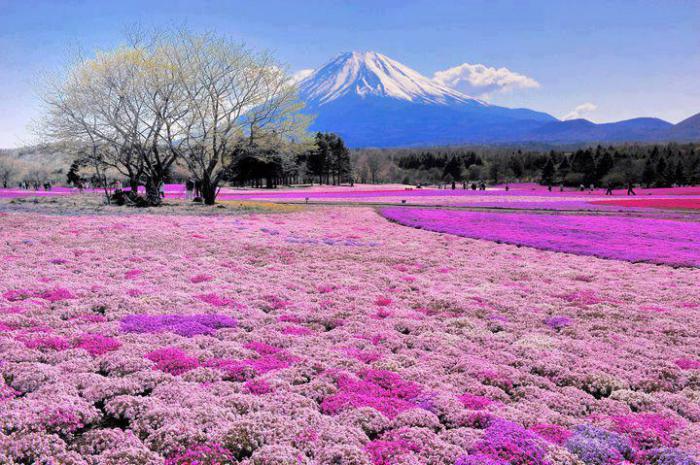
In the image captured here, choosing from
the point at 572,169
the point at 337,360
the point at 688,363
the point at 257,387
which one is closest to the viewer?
the point at 257,387

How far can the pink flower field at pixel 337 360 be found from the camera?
6.86 metres

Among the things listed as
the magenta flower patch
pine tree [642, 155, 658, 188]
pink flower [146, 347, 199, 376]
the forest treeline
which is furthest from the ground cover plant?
pine tree [642, 155, 658, 188]

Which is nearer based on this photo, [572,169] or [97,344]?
[97,344]

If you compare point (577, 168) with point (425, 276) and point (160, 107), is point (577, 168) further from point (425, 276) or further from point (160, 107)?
point (425, 276)

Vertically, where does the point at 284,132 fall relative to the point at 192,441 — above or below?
above

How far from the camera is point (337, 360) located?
1016 cm

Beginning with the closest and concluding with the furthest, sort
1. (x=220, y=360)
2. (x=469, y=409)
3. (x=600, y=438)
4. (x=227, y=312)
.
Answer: (x=600, y=438), (x=469, y=409), (x=220, y=360), (x=227, y=312)

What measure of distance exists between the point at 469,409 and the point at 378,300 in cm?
734

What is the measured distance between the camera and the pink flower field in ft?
22.5

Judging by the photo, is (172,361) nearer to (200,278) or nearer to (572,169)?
(200,278)

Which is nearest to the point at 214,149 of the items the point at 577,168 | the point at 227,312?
the point at 227,312

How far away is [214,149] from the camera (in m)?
45.1

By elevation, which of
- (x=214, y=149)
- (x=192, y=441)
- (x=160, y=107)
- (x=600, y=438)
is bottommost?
(x=600, y=438)

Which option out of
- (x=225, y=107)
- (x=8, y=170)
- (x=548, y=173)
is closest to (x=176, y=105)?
→ (x=225, y=107)
